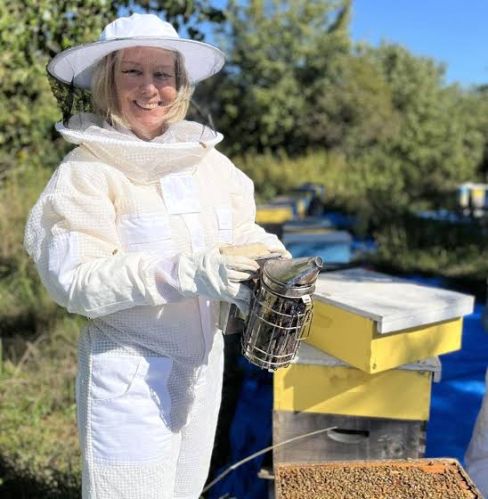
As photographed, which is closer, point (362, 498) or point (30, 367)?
point (362, 498)

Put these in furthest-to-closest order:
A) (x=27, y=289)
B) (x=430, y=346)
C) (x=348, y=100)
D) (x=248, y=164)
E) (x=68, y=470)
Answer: (x=348, y=100), (x=248, y=164), (x=27, y=289), (x=68, y=470), (x=430, y=346)

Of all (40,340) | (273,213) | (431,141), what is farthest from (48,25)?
(431,141)

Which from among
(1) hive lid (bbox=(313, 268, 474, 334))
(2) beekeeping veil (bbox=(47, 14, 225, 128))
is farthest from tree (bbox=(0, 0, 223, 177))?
(1) hive lid (bbox=(313, 268, 474, 334))

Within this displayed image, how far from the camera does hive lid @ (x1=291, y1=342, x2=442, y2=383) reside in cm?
171

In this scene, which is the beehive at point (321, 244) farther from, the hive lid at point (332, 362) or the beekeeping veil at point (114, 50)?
the beekeeping veil at point (114, 50)

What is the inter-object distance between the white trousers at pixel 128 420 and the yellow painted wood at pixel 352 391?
1.73 feet

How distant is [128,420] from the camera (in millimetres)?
1227

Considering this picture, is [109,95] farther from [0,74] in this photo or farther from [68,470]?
[0,74]

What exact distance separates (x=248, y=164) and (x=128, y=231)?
1191cm

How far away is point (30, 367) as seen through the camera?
307 cm

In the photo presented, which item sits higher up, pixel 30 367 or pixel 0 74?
pixel 0 74

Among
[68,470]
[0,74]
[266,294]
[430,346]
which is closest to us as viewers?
[266,294]

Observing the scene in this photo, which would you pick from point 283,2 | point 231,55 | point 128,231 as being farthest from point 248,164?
point 128,231

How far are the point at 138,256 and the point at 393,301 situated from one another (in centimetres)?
92
